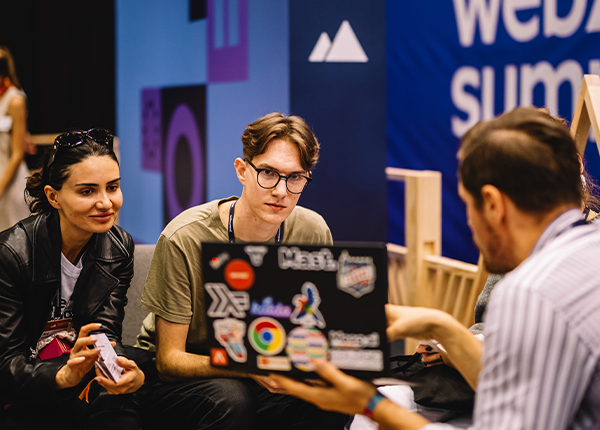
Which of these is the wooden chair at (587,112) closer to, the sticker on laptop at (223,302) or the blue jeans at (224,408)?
the blue jeans at (224,408)

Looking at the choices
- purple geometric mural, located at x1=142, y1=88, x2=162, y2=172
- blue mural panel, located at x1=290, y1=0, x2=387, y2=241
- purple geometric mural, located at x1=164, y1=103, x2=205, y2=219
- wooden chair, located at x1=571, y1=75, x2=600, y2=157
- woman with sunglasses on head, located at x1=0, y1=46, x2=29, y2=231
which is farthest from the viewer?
woman with sunglasses on head, located at x1=0, y1=46, x2=29, y2=231

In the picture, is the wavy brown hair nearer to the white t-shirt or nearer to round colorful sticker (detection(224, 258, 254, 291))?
the white t-shirt

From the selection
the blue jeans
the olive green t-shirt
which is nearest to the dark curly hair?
the olive green t-shirt

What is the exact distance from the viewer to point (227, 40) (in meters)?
3.79

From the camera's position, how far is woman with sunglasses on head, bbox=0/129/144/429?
6.25 feet

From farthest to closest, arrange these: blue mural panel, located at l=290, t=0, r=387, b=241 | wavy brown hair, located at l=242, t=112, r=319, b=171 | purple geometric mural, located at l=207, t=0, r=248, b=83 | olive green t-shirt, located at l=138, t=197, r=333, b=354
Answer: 1. purple geometric mural, located at l=207, t=0, r=248, b=83
2. blue mural panel, located at l=290, t=0, r=387, b=241
3. wavy brown hair, located at l=242, t=112, r=319, b=171
4. olive green t-shirt, located at l=138, t=197, r=333, b=354

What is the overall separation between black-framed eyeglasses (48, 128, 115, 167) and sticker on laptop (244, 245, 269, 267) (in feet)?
3.35

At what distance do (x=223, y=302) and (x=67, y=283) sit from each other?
960 millimetres

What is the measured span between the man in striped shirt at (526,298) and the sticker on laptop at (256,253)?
0.26 m

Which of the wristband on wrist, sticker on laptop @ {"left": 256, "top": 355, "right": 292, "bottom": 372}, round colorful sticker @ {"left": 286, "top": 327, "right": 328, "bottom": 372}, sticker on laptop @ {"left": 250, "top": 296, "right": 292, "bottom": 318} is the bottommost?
the wristband on wrist

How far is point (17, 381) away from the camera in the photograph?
1.89 metres

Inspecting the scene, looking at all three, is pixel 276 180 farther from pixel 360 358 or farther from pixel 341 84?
pixel 341 84

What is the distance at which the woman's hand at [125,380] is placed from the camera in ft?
6.21

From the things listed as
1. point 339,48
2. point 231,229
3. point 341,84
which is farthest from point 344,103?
point 231,229
